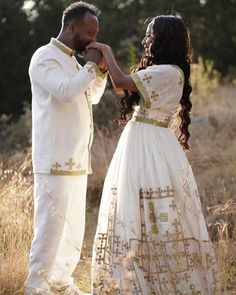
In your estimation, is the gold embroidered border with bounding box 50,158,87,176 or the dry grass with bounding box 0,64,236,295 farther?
the dry grass with bounding box 0,64,236,295

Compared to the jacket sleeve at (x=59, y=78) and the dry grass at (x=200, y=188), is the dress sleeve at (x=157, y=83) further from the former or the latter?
the dry grass at (x=200, y=188)

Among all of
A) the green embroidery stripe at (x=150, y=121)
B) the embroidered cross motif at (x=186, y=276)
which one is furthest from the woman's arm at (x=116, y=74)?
the embroidered cross motif at (x=186, y=276)

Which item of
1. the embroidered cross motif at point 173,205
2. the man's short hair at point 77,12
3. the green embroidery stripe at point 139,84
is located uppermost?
the man's short hair at point 77,12

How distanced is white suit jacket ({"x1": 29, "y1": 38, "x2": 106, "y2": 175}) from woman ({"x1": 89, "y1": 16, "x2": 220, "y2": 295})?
0.78 feet

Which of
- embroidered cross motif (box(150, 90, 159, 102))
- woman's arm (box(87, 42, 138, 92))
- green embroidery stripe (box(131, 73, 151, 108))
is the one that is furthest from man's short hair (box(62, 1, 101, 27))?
embroidered cross motif (box(150, 90, 159, 102))

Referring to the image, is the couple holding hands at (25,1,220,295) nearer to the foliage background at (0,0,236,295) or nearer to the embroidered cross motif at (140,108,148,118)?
the embroidered cross motif at (140,108,148,118)

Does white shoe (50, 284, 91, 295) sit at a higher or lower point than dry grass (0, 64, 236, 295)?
lower

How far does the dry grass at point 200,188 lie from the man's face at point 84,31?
1.30 metres

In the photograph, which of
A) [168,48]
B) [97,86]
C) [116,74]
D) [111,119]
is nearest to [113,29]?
[111,119]

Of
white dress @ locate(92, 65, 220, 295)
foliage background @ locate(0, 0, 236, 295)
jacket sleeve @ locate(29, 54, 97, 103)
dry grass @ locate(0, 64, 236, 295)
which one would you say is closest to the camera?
jacket sleeve @ locate(29, 54, 97, 103)

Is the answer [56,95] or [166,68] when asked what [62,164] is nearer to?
[56,95]

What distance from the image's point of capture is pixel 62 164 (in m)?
4.69

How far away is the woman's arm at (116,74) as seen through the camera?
179 inches

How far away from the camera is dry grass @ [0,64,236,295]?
16.8 ft
